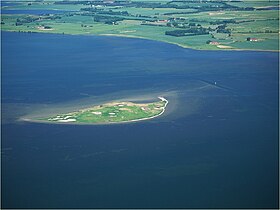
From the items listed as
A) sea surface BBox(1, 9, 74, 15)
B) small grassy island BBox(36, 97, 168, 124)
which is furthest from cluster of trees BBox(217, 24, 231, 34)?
sea surface BBox(1, 9, 74, 15)

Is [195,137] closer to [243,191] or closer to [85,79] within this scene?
[243,191]

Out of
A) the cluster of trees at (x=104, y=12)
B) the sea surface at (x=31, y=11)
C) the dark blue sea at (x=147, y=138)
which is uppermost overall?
the cluster of trees at (x=104, y=12)

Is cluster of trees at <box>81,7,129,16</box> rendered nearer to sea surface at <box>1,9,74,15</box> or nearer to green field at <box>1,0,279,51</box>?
green field at <box>1,0,279,51</box>

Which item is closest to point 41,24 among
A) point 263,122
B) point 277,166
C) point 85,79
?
point 85,79

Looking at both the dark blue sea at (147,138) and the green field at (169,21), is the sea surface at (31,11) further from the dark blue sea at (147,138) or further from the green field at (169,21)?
the dark blue sea at (147,138)

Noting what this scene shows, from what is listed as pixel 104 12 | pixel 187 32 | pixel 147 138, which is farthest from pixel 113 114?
pixel 104 12

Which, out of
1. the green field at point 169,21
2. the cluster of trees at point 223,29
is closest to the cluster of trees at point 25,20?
the green field at point 169,21

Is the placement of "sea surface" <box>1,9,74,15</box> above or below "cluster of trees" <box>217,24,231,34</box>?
above
